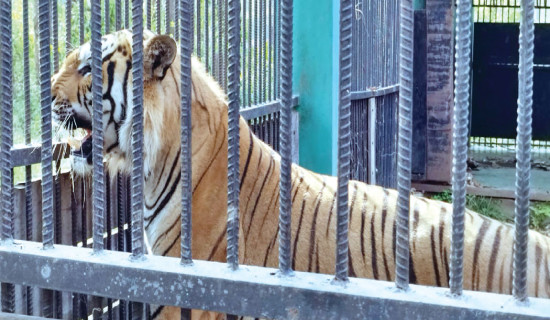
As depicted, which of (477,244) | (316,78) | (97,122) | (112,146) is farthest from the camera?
(316,78)

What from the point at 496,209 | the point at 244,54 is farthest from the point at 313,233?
the point at 496,209

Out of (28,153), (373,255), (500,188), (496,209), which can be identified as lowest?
(496,209)

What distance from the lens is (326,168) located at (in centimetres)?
653

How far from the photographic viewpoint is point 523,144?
4.51 feet

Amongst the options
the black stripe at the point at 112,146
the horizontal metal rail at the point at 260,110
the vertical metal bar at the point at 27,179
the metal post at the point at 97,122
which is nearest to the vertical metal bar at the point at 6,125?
the metal post at the point at 97,122

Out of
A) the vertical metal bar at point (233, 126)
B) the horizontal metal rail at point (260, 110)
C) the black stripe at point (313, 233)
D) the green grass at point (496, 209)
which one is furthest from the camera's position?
the green grass at point (496, 209)

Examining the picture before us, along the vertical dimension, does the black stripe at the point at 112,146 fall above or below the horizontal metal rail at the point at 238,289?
above

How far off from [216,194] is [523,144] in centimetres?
198

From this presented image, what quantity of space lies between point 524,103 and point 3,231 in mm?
1168

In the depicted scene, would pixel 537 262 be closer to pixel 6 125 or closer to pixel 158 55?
pixel 158 55

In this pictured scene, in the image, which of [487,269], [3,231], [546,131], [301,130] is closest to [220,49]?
[301,130]

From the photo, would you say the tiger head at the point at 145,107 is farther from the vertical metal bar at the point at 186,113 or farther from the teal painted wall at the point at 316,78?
the teal painted wall at the point at 316,78

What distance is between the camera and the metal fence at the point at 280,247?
4.53ft

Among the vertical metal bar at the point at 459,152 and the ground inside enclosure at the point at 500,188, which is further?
the ground inside enclosure at the point at 500,188
